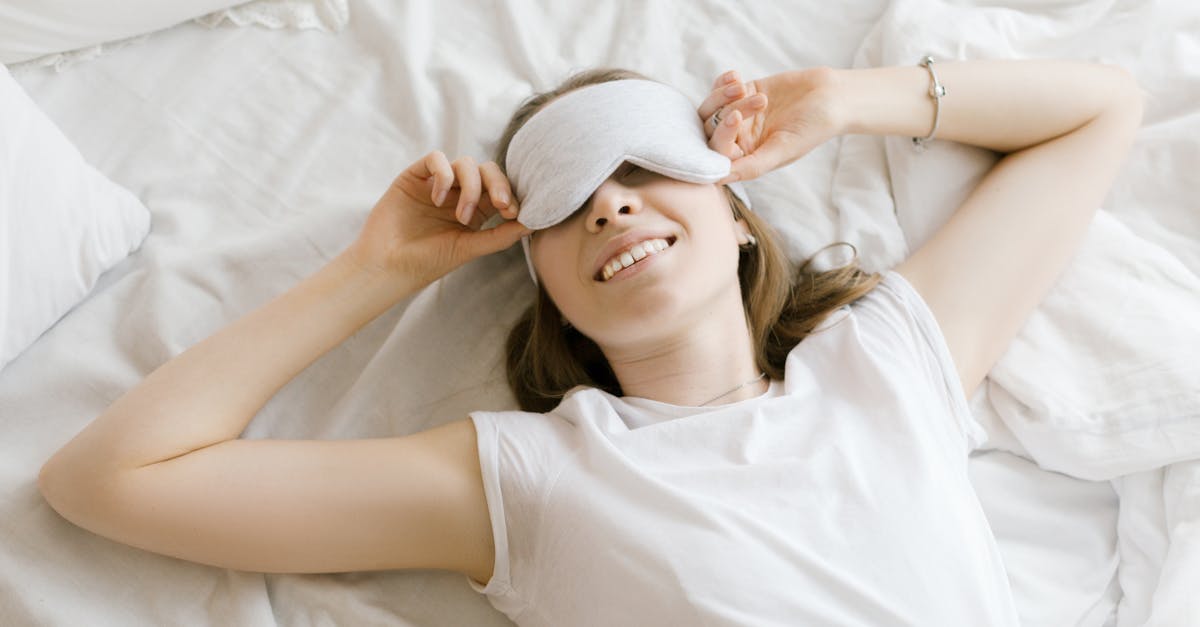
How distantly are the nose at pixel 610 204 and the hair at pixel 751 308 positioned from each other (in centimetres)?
22

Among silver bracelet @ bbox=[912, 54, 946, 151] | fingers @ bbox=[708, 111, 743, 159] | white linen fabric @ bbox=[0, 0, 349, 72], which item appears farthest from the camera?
white linen fabric @ bbox=[0, 0, 349, 72]

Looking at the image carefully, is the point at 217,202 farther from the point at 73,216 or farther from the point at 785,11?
the point at 785,11

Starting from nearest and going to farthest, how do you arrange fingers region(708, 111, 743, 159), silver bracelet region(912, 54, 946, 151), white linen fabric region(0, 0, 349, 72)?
fingers region(708, 111, 743, 159) < silver bracelet region(912, 54, 946, 151) < white linen fabric region(0, 0, 349, 72)

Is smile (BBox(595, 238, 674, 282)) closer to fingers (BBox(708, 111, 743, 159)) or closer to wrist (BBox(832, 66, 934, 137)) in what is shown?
fingers (BBox(708, 111, 743, 159))

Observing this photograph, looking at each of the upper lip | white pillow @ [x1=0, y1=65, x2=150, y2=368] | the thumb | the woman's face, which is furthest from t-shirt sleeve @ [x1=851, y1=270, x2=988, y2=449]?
white pillow @ [x1=0, y1=65, x2=150, y2=368]

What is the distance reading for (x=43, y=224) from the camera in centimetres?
129

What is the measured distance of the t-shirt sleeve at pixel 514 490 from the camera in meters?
1.13

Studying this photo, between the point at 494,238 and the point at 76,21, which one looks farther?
the point at 76,21

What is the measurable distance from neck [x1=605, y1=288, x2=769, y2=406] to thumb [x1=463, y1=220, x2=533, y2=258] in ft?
0.61

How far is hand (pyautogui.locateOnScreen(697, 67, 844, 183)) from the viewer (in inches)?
46.8

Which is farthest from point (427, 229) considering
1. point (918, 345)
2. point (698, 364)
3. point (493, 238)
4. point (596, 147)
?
point (918, 345)

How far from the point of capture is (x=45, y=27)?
1.49m

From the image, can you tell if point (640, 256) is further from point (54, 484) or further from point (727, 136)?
point (54, 484)

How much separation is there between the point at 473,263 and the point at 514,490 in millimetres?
408
